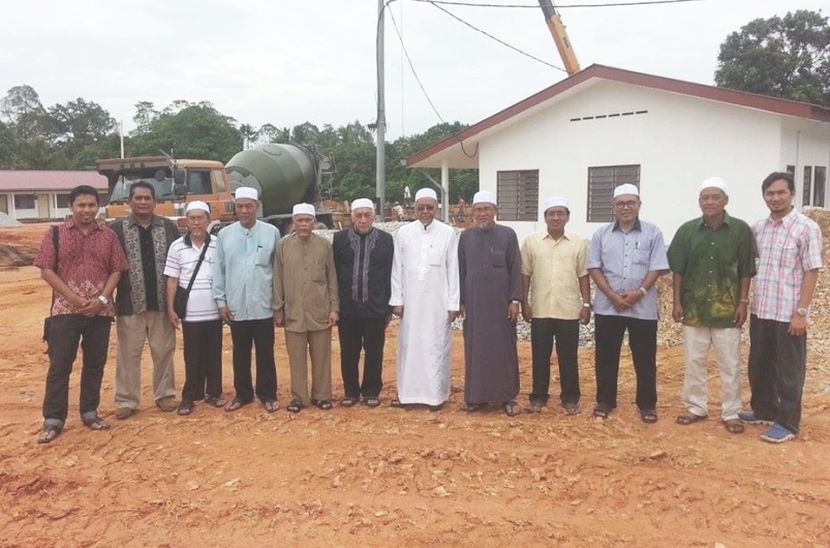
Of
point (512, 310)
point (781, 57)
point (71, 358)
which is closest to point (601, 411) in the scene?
point (512, 310)

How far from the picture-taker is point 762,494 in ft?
11.8

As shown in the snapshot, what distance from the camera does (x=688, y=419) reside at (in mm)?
4707

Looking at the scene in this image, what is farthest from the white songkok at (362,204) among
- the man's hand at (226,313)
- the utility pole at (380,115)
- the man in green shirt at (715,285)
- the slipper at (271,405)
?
the utility pole at (380,115)

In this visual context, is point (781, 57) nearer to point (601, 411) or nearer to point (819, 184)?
point (819, 184)

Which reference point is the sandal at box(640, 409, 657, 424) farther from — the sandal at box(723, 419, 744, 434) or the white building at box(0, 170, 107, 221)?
the white building at box(0, 170, 107, 221)

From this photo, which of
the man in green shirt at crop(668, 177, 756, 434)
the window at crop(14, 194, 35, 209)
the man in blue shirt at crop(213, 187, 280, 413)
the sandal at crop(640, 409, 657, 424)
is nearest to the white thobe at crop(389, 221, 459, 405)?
the man in blue shirt at crop(213, 187, 280, 413)

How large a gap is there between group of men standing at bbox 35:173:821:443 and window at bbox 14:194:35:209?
35.2 meters

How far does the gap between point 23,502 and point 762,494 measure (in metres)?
4.19

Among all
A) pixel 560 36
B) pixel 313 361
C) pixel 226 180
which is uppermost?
pixel 560 36

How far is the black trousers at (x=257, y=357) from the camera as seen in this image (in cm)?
507

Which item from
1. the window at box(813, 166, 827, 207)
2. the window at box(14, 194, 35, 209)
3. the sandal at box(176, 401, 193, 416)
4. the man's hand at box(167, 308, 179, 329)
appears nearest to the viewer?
the man's hand at box(167, 308, 179, 329)

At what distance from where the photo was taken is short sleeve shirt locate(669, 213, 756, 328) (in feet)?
14.6

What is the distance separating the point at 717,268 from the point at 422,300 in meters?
2.14

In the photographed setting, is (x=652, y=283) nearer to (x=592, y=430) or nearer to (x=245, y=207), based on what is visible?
→ (x=592, y=430)
